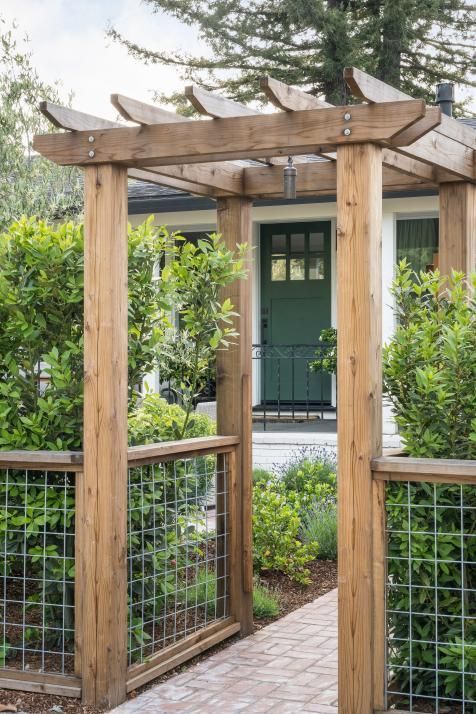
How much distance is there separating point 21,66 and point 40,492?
7727 mm

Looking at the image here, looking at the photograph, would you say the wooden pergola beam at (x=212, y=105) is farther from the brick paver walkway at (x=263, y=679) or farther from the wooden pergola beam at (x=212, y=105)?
the brick paver walkway at (x=263, y=679)

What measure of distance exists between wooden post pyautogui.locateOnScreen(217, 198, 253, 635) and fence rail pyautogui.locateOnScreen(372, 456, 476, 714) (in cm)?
152

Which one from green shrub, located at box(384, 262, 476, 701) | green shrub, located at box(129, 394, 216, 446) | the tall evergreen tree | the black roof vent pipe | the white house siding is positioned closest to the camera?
green shrub, located at box(384, 262, 476, 701)

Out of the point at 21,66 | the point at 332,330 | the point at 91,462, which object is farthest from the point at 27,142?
the point at 91,462

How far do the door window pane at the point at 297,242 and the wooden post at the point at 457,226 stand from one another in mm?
8598

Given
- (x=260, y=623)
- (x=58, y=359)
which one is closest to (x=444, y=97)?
(x=58, y=359)

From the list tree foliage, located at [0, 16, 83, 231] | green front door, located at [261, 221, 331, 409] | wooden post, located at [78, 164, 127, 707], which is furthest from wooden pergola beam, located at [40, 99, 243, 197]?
green front door, located at [261, 221, 331, 409]

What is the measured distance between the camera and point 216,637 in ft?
19.0

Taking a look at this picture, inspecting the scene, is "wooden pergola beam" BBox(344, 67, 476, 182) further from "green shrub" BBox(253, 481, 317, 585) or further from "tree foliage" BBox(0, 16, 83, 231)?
"tree foliage" BBox(0, 16, 83, 231)

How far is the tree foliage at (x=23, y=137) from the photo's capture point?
448 inches

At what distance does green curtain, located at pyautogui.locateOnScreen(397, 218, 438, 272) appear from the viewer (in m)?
13.4

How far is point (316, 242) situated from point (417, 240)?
5.06ft

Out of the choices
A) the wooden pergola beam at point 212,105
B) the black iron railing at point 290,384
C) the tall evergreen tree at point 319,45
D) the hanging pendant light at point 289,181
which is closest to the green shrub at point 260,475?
the black iron railing at point 290,384

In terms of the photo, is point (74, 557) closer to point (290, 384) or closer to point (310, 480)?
point (310, 480)
